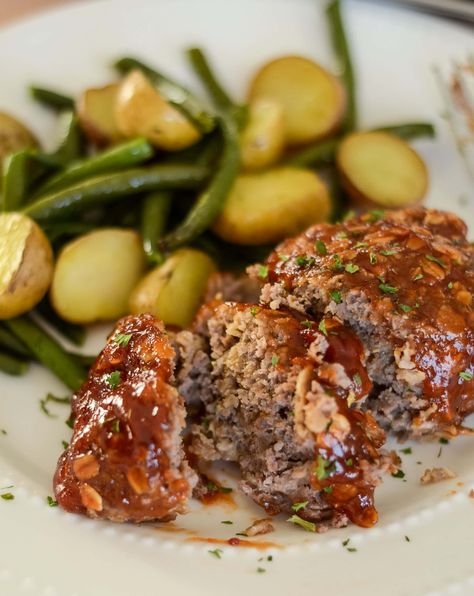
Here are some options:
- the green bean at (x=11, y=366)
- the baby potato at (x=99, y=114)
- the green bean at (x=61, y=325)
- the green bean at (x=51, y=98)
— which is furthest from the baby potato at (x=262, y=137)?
the green bean at (x=11, y=366)

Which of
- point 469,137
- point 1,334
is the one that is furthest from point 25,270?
point 469,137

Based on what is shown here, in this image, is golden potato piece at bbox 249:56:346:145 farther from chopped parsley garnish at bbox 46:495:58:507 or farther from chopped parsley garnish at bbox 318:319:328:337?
chopped parsley garnish at bbox 46:495:58:507

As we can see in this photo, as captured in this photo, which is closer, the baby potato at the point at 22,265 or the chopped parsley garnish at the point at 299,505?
the chopped parsley garnish at the point at 299,505

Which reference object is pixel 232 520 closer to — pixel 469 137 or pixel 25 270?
pixel 25 270

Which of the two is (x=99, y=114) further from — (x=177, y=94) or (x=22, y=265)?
(x=22, y=265)

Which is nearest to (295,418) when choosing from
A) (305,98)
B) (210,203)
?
(210,203)

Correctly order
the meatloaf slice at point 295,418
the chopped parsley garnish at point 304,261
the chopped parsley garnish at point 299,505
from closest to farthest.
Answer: the meatloaf slice at point 295,418, the chopped parsley garnish at point 299,505, the chopped parsley garnish at point 304,261

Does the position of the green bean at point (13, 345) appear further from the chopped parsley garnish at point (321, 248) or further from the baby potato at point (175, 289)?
the chopped parsley garnish at point (321, 248)
